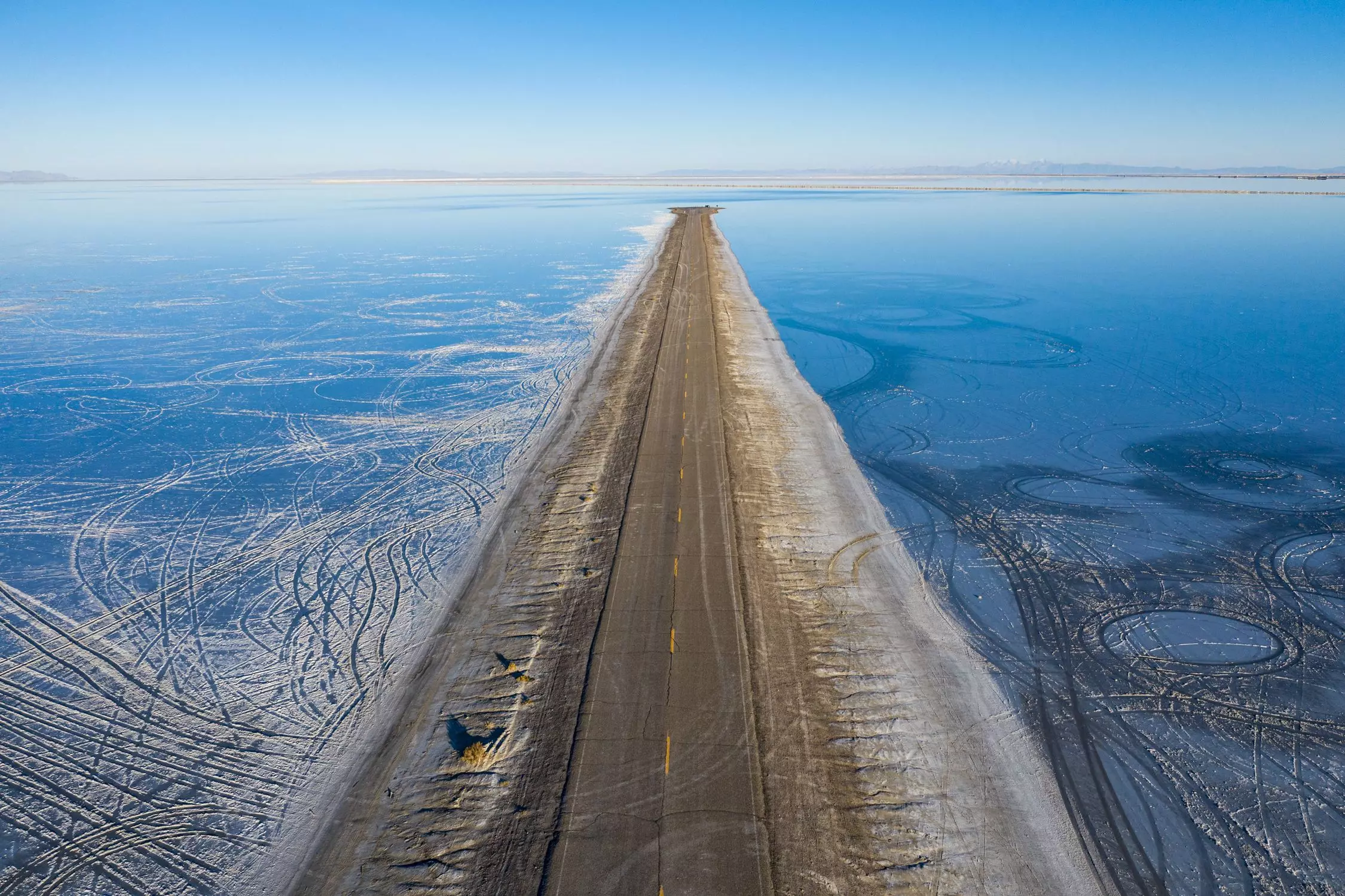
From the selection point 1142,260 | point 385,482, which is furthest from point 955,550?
point 1142,260

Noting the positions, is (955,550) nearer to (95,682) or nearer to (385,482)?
(385,482)

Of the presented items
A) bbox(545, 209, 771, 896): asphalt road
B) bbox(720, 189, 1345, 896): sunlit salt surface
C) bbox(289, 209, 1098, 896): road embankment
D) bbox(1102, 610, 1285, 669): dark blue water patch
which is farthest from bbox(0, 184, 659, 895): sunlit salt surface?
bbox(1102, 610, 1285, 669): dark blue water patch

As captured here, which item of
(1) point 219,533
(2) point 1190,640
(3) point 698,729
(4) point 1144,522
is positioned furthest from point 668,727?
(4) point 1144,522

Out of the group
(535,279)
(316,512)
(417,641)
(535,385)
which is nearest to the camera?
(417,641)

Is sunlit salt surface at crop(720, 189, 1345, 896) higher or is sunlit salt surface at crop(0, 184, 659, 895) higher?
sunlit salt surface at crop(720, 189, 1345, 896)

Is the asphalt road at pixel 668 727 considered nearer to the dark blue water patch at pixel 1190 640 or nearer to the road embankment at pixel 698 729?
the road embankment at pixel 698 729

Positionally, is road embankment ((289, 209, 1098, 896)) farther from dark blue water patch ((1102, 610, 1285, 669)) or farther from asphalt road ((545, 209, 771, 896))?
dark blue water patch ((1102, 610, 1285, 669))

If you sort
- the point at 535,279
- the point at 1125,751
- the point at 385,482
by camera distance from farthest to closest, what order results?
the point at 535,279, the point at 385,482, the point at 1125,751
